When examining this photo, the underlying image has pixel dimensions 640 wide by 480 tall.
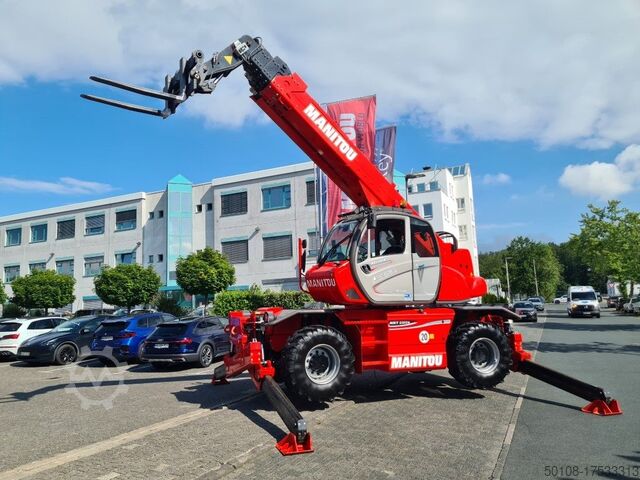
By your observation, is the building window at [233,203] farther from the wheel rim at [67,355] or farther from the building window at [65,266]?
the wheel rim at [67,355]

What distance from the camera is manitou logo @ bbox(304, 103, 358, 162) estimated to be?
894cm

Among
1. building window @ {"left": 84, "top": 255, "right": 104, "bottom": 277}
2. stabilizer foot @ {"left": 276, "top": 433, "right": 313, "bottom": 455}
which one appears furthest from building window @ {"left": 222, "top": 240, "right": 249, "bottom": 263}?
stabilizer foot @ {"left": 276, "top": 433, "right": 313, "bottom": 455}

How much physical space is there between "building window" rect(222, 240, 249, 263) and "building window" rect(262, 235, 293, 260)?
6.02ft

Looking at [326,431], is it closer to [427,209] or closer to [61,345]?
[61,345]

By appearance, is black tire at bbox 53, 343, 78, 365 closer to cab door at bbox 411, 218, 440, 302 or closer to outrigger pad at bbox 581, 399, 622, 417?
cab door at bbox 411, 218, 440, 302

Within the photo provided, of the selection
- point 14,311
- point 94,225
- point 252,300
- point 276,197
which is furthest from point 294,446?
point 94,225

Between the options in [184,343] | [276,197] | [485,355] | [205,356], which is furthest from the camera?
[276,197]

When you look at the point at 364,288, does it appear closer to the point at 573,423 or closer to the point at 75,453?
the point at 573,423

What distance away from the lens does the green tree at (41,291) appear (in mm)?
35219

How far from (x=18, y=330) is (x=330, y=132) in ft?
45.6

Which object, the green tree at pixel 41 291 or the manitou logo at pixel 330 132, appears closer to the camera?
the manitou logo at pixel 330 132

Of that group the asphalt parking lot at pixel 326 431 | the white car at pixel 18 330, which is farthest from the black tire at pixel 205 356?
the white car at pixel 18 330

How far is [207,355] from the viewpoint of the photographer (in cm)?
1397

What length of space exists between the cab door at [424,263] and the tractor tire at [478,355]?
0.92 metres
